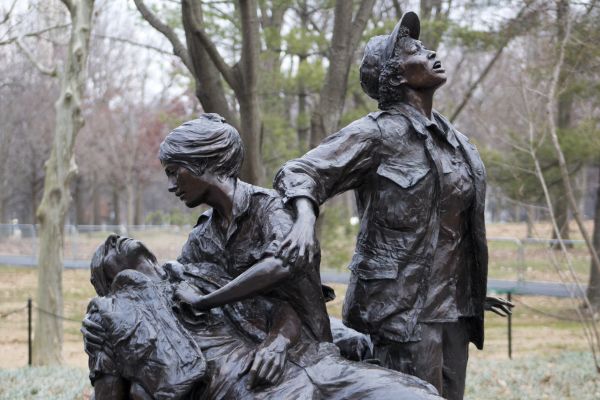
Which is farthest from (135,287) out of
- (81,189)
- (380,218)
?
(81,189)

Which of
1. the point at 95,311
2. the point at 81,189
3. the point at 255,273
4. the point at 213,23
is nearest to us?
the point at 255,273

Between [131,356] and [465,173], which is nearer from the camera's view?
[131,356]

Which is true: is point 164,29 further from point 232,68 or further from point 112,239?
point 112,239

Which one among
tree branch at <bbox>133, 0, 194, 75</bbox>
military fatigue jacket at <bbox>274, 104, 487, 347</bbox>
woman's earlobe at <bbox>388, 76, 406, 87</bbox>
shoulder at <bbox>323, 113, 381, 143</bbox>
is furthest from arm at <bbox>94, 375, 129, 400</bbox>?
Answer: tree branch at <bbox>133, 0, 194, 75</bbox>

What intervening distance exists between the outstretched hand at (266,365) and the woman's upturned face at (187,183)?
2.10 feet

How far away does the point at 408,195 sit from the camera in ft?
9.58

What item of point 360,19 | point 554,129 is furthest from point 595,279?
point 360,19

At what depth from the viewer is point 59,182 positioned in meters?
9.61

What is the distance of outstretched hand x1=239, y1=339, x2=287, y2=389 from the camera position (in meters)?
2.52

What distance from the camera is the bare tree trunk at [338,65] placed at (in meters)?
7.63

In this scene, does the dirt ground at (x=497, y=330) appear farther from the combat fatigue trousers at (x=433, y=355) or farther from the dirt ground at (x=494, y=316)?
the combat fatigue trousers at (x=433, y=355)

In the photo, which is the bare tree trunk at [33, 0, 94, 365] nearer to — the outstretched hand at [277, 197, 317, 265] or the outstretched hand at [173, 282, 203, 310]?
the outstretched hand at [173, 282, 203, 310]

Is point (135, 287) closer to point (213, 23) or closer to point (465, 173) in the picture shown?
point (465, 173)

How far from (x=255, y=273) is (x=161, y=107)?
2636 centimetres
